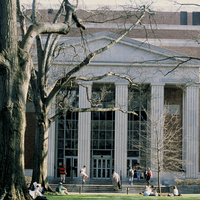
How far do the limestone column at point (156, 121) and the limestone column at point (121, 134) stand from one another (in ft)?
8.45

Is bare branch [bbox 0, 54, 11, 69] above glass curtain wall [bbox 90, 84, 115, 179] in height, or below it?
above

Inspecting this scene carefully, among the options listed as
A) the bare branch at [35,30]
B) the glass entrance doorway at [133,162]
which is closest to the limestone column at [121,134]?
the glass entrance doorway at [133,162]

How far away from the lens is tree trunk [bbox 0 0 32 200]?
33.8 feet

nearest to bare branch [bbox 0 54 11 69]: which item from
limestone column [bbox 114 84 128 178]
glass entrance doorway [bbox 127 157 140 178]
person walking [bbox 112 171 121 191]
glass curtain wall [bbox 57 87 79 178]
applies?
person walking [bbox 112 171 121 191]

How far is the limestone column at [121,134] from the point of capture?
39.1m

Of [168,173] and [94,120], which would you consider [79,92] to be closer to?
[94,120]

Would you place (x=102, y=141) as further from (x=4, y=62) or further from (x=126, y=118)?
(x=4, y=62)

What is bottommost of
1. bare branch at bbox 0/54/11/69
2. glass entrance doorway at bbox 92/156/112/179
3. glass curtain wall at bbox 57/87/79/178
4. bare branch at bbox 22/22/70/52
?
glass entrance doorway at bbox 92/156/112/179

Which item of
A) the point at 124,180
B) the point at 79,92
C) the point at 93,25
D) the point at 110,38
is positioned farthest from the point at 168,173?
the point at 93,25

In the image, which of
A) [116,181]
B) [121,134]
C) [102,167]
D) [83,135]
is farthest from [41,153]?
[102,167]

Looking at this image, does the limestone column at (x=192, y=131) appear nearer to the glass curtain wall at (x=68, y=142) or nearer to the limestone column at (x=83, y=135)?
the limestone column at (x=83, y=135)

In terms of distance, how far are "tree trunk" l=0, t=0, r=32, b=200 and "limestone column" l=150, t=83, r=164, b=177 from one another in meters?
24.8

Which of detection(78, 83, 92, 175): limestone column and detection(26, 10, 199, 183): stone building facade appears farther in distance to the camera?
detection(78, 83, 92, 175): limestone column

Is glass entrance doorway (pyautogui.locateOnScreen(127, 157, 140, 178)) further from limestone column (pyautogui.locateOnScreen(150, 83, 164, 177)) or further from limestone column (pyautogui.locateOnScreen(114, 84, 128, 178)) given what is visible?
limestone column (pyautogui.locateOnScreen(150, 83, 164, 177))
